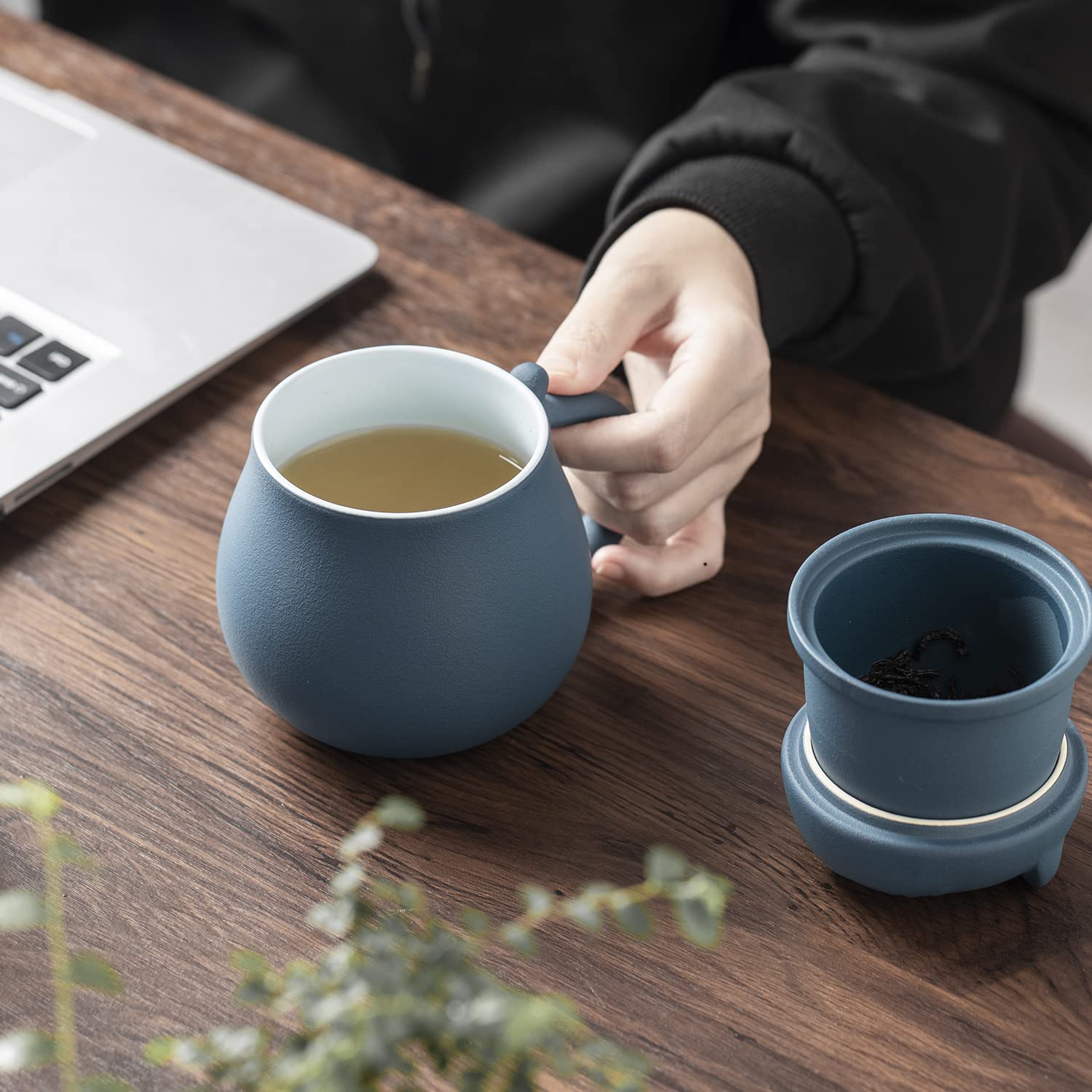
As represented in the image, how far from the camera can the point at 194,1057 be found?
273mm

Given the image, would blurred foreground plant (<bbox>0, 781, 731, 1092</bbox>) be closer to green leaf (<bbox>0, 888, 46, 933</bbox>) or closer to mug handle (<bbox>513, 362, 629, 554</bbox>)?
green leaf (<bbox>0, 888, 46, 933</bbox>)

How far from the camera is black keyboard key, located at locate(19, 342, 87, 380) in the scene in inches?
26.9

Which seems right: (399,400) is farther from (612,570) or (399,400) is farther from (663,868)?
(663,868)

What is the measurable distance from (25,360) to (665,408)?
0.35 m

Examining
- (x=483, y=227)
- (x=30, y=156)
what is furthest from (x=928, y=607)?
(x=30, y=156)

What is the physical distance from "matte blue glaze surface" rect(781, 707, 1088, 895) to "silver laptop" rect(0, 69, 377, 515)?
0.41 meters

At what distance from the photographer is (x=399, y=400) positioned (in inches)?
21.8

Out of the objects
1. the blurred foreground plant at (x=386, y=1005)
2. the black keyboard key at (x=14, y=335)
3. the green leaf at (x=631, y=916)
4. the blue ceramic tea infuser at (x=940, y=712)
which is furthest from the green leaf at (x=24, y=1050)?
the black keyboard key at (x=14, y=335)

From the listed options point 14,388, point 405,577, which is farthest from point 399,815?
point 14,388

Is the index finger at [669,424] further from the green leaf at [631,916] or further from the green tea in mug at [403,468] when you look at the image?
the green leaf at [631,916]

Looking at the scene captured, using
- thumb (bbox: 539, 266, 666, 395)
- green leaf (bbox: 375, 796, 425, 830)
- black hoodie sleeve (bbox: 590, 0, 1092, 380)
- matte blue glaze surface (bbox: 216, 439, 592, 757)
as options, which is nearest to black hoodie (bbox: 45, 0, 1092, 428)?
black hoodie sleeve (bbox: 590, 0, 1092, 380)

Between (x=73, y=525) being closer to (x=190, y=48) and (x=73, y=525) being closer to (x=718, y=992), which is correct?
(x=718, y=992)

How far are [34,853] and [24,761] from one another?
0.17 ft

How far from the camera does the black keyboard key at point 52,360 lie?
68 centimetres
